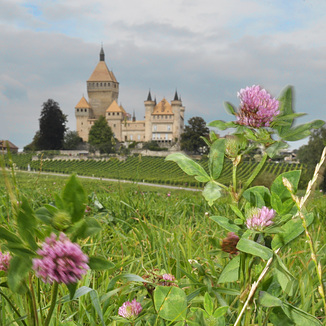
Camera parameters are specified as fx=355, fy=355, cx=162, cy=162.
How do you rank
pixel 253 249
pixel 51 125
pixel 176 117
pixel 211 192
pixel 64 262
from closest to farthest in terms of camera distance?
pixel 64 262 → pixel 253 249 → pixel 211 192 → pixel 51 125 → pixel 176 117

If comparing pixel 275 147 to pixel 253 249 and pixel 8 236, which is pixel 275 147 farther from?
pixel 8 236

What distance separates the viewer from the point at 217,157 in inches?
34.8

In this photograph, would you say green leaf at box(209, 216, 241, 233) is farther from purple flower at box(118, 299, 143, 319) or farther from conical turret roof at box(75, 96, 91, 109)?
conical turret roof at box(75, 96, 91, 109)

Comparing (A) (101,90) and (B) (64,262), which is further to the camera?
(A) (101,90)

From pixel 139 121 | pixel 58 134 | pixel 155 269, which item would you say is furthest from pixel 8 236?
pixel 139 121

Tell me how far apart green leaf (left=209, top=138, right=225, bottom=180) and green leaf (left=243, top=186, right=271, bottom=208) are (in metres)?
0.09

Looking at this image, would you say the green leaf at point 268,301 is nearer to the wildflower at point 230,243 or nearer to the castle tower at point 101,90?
the wildflower at point 230,243

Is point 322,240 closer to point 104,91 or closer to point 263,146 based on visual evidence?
point 263,146

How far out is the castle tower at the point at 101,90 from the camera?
91.7m

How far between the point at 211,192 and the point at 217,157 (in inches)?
3.5

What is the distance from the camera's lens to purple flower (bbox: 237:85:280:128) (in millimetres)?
854

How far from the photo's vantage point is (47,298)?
155cm

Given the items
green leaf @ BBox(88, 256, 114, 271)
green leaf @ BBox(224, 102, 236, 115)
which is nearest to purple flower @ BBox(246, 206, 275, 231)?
green leaf @ BBox(224, 102, 236, 115)

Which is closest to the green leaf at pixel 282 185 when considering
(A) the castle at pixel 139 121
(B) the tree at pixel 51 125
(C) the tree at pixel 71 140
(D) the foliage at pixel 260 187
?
(D) the foliage at pixel 260 187
